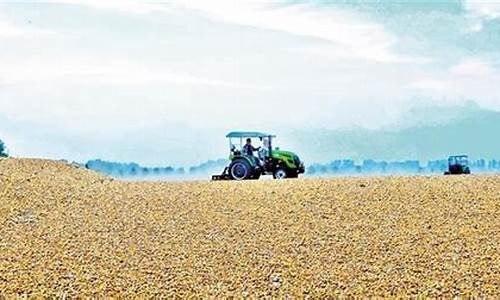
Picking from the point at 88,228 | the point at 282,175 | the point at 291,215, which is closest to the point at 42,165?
the point at 282,175

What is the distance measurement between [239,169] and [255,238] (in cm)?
786

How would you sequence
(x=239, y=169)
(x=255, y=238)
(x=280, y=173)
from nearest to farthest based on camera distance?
(x=255, y=238)
(x=239, y=169)
(x=280, y=173)

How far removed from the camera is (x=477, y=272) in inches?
404

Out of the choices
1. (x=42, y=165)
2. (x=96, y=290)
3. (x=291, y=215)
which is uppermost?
(x=42, y=165)

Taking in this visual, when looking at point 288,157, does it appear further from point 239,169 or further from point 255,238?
point 255,238

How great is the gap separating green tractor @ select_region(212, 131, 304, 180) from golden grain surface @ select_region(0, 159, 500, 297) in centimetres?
319

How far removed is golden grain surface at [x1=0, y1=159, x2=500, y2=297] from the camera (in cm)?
1002

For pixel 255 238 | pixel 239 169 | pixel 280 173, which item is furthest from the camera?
pixel 280 173

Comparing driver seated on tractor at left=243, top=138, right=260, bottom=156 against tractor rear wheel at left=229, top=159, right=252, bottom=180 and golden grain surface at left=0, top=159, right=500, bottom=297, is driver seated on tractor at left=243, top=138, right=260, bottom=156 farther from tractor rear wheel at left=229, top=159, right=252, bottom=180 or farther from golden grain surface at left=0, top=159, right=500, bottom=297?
golden grain surface at left=0, top=159, right=500, bottom=297

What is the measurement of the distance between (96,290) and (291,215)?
4.13 metres

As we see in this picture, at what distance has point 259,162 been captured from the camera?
65.2ft

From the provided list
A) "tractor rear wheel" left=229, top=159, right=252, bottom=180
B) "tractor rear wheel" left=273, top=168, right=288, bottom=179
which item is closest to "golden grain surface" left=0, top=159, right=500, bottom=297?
"tractor rear wheel" left=229, top=159, right=252, bottom=180

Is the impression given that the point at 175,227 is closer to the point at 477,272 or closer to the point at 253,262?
the point at 253,262

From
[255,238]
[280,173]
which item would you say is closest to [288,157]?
[280,173]
